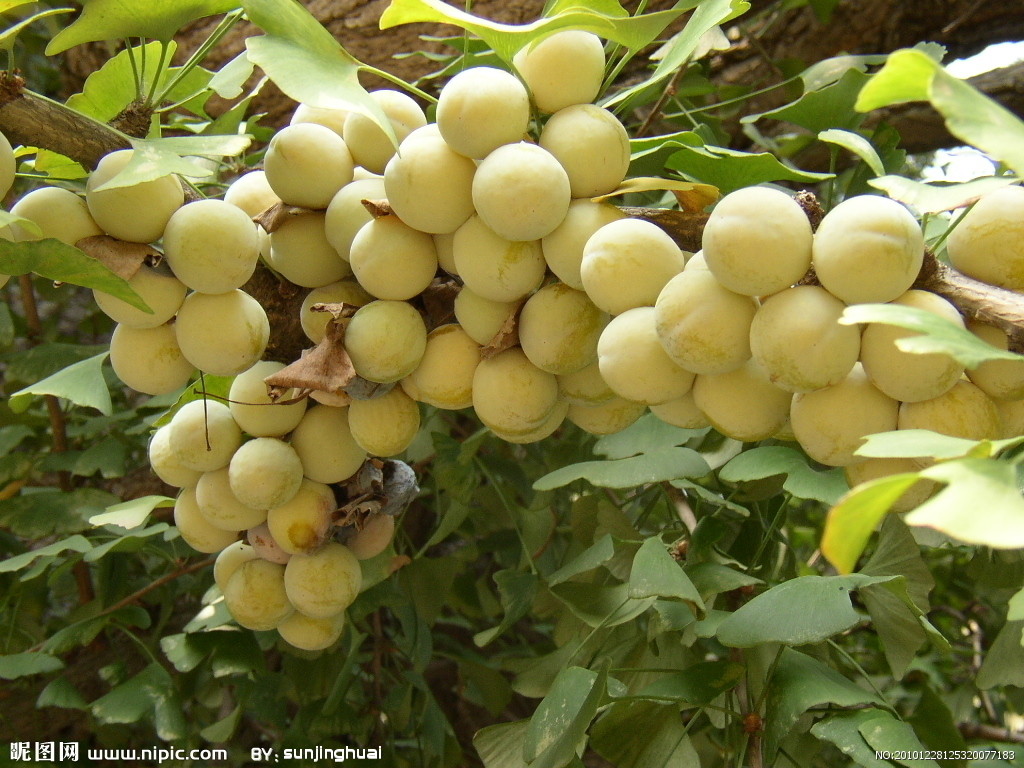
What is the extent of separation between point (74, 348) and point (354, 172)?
765 mm

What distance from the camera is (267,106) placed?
1371 millimetres

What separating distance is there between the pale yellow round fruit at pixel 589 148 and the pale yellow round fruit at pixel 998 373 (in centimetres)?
20

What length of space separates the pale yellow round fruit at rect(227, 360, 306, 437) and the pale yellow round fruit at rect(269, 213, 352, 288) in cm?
8

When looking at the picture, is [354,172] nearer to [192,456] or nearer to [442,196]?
[442,196]

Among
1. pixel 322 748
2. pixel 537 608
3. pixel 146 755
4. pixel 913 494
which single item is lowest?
pixel 146 755

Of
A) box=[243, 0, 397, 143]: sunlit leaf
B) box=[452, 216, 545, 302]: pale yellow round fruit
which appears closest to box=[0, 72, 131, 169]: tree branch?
box=[243, 0, 397, 143]: sunlit leaf

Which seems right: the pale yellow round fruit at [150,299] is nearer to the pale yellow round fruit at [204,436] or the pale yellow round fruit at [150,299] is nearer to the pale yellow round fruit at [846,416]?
the pale yellow round fruit at [204,436]

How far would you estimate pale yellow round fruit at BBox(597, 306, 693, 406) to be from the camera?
1.44ft

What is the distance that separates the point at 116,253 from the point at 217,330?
7 cm

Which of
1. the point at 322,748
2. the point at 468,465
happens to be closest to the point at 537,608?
the point at 468,465

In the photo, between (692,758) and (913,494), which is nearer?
(913,494)

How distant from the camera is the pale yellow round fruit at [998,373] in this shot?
0.39 metres

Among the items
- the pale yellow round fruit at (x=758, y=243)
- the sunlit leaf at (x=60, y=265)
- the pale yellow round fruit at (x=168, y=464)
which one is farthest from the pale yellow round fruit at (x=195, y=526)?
the pale yellow round fruit at (x=758, y=243)

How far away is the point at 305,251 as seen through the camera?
56cm
